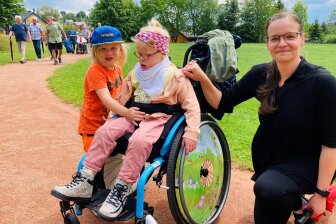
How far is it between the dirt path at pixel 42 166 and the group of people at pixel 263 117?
69cm

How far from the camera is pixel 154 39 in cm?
263

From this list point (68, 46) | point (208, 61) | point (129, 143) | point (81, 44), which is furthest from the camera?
point (81, 44)

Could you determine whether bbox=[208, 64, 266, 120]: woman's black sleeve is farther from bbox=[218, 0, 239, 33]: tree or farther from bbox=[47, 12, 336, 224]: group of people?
bbox=[218, 0, 239, 33]: tree

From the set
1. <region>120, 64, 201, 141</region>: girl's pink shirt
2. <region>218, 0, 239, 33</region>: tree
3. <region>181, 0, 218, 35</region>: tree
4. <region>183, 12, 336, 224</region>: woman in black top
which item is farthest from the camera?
<region>181, 0, 218, 35</region>: tree

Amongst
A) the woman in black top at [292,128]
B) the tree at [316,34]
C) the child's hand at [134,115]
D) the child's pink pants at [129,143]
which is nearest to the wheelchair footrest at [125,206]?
the child's pink pants at [129,143]

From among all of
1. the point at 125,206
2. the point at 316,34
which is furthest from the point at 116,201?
the point at 316,34

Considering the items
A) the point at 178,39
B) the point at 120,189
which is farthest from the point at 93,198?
the point at 178,39

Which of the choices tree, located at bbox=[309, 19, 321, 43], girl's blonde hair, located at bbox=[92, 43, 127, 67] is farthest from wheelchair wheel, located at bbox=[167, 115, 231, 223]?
tree, located at bbox=[309, 19, 321, 43]

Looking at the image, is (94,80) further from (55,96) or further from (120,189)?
(55,96)

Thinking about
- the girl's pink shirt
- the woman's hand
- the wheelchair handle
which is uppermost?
the woman's hand

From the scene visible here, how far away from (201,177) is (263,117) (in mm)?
689

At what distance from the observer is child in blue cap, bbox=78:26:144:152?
2.90 metres

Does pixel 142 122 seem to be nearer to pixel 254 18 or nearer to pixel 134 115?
pixel 134 115

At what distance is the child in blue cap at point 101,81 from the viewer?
2896 mm
